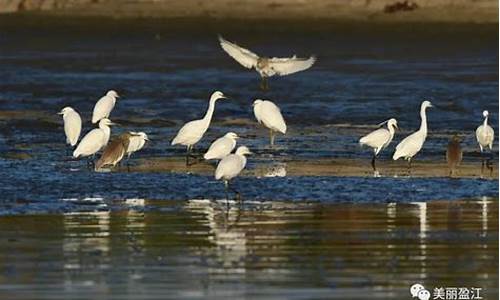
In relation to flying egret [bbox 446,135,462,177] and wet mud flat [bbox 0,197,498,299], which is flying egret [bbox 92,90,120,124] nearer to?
flying egret [bbox 446,135,462,177]

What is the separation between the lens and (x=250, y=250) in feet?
38.0

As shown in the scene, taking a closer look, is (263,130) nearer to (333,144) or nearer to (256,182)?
(333,144)

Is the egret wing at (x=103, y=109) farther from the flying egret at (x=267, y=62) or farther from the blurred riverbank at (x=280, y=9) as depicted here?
the blurred riverbank at (x=280, y=9)

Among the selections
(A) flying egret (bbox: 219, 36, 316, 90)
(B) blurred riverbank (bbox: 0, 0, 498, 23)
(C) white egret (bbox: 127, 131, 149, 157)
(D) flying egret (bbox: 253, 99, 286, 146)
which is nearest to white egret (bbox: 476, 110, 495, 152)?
(D) flying egret (bbox: 253, 99, 286, 146)

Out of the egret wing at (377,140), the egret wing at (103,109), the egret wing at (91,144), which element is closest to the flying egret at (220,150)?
the egret wing at (91,144)

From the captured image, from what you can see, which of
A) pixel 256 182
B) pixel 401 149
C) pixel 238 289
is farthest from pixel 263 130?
pixel 238 289

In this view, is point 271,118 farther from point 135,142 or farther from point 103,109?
point 135,142

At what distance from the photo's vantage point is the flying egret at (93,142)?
17.0m

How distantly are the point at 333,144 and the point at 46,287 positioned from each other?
8.76 m

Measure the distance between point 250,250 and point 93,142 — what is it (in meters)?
5.96

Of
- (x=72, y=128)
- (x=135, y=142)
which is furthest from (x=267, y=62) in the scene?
(x=135, y=142)

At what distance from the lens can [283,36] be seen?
3231cm

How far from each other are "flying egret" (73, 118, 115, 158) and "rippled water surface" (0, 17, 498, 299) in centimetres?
16

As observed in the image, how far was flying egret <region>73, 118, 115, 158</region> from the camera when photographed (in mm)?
17047
